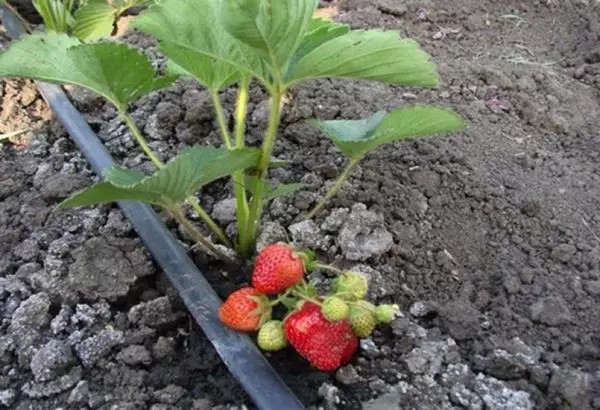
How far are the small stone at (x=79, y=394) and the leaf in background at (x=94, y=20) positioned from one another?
936 millimetres

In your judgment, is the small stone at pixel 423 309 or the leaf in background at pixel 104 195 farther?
the small stone at pixel 423 309

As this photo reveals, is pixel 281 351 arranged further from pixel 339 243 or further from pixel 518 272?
pixel 518 272

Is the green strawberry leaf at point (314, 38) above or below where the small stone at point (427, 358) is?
above

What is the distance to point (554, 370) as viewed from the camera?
1.18m

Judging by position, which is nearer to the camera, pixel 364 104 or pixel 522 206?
pixel 522 206

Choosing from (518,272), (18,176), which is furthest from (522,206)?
(18,176)

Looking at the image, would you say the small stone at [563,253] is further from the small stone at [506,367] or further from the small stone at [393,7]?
the small stone at [393,7]

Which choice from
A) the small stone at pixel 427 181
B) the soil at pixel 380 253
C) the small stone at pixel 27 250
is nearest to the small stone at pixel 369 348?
the soil at pixel 380 253

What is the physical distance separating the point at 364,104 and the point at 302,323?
2.08ft

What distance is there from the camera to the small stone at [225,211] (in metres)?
1.46

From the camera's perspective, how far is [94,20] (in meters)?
1.95

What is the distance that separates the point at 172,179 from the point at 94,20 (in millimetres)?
997

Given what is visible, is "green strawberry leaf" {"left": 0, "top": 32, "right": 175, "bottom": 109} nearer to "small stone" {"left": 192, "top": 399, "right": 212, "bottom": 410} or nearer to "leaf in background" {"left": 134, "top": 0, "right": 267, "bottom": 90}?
"leaf in background" {"left": 134, "top": 0, "right": 267, "bottom": 90}

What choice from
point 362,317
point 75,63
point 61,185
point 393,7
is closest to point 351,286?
point 362,317
